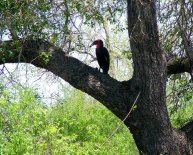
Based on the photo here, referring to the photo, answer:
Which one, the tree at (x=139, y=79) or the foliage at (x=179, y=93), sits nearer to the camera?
the tree at (x=139, y=79)

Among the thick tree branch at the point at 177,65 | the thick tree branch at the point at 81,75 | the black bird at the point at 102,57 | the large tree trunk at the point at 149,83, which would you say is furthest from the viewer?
the black bird at the point at 102,57

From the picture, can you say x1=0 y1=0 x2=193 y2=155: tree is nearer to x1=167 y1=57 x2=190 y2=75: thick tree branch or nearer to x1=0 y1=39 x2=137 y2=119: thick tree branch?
x1=0 y1=39 x2=137 y2=119: thick tree branch

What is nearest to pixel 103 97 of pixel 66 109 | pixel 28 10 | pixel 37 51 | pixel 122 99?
pixel 122 99

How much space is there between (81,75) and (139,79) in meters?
0.70

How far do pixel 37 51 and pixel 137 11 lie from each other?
1.27m

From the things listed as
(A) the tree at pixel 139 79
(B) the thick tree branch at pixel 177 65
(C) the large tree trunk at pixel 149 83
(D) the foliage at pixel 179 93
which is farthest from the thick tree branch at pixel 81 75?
(D) the foliage at pixel 179 93

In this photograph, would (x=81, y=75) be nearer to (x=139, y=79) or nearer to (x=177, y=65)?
(x=139, y=79)

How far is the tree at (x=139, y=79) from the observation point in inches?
190

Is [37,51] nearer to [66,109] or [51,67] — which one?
[51,67]

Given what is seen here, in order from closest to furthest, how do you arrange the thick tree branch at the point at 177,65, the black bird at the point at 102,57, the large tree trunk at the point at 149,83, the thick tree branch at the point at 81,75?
the large tree trunk at the point at 149,83
the thick tree branch at the point at 81,75
the thick tree branch at the point at 177,65
the black bird at the point at 102,57

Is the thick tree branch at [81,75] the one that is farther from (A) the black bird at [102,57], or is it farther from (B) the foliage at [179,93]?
(B) the foliage at [179,93]

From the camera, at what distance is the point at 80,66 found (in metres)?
5.32

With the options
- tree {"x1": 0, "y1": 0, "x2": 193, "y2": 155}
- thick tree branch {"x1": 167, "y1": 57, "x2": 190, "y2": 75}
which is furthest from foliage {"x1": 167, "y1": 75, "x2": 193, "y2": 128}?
tree {"x1": 0, "y1": 0, "x2": 193, "y2": 155}

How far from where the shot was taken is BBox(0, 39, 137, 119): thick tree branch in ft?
17.1
